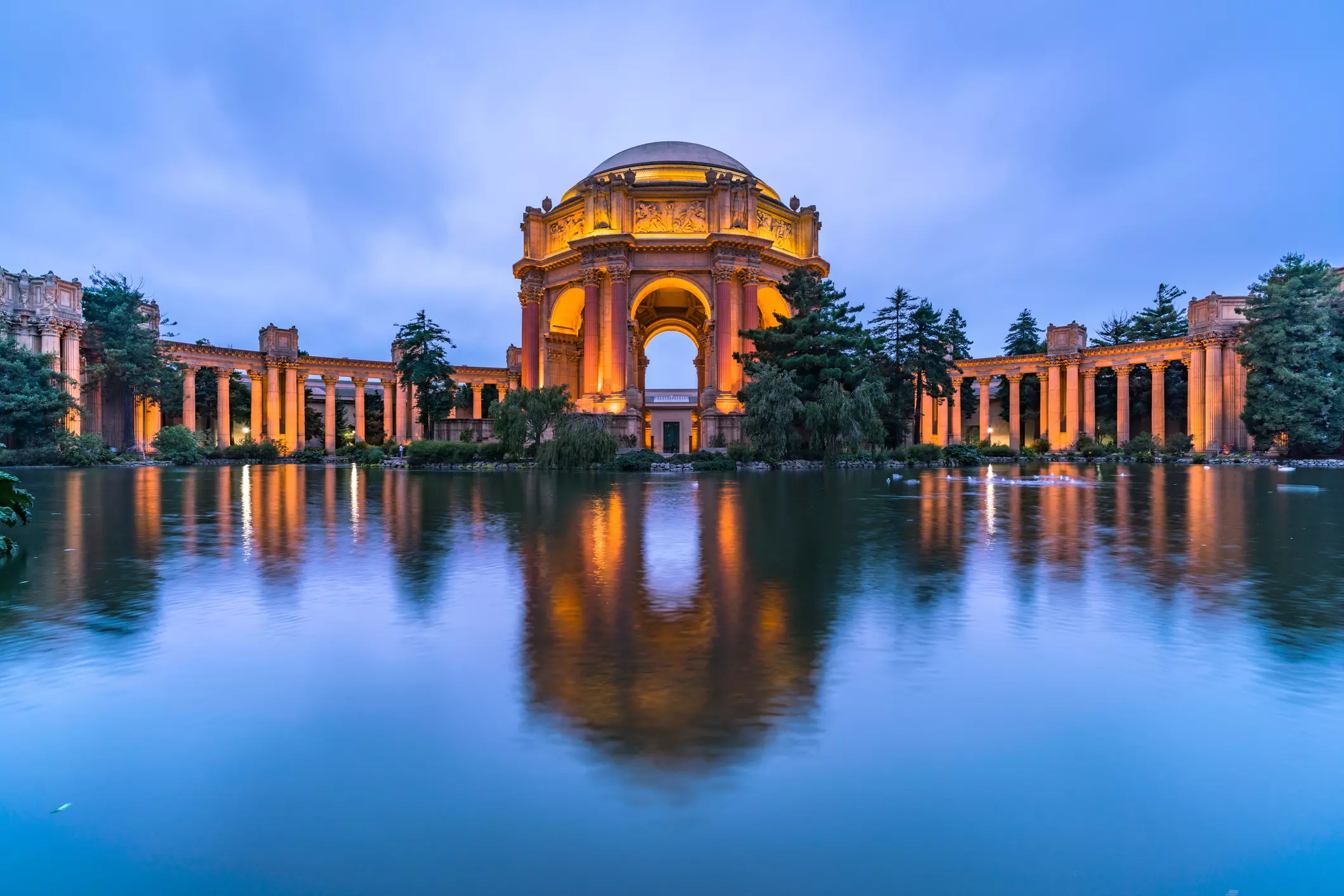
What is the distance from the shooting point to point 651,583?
19.3 feet

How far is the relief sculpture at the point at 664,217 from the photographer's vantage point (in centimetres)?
4238

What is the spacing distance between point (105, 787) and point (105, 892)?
2.28ft

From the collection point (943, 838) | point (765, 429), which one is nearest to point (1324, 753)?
point (943, 838)

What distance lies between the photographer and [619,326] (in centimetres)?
4094

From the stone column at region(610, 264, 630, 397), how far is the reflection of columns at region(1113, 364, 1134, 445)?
1510 inches

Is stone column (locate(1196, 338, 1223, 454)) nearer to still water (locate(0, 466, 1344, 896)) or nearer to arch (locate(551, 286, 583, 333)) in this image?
arch (locate(551, 286, 583, 333))

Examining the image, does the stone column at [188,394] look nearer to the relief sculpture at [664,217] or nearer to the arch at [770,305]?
the relief sculpture at [664,217]

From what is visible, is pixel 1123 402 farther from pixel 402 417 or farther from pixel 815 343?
pixel 402 417

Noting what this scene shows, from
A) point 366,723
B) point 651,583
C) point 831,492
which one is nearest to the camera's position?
point 366,723

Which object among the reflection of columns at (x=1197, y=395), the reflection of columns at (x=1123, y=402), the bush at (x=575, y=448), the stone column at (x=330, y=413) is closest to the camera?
the bush at (x=575, y=448)

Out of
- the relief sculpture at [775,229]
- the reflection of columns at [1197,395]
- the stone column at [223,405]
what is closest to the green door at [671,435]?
the relief sculpture at [775,229]

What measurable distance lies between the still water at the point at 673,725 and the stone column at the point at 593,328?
35.0m

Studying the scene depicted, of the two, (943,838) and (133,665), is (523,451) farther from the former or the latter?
(943,838)

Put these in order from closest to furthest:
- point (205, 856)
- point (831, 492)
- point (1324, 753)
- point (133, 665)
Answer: point (205, 856) → point (1324, 753) → point (133, 665) → point (831, 492)
